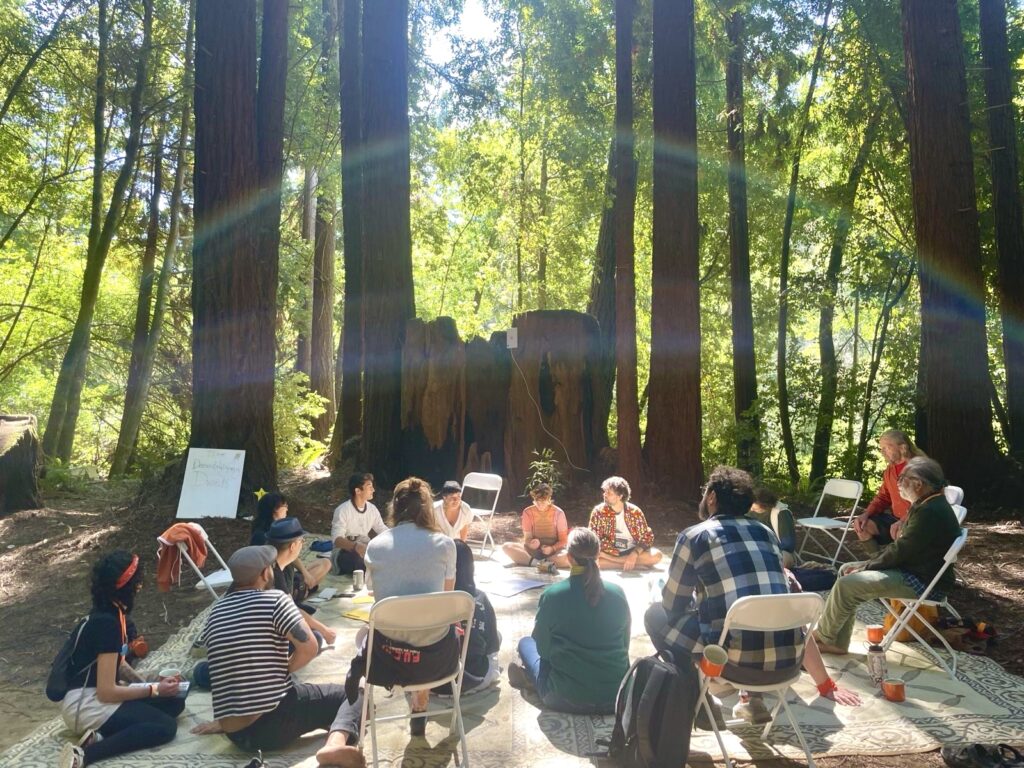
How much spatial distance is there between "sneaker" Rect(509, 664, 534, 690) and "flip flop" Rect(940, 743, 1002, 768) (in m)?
1.95

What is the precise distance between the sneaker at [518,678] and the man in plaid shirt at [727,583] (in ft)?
2.80

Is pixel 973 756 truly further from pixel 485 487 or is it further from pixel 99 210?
pixel 99 210

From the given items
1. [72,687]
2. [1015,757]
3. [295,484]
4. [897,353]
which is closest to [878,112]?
[897,353]

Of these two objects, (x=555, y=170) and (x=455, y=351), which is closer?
(x=455, y=351)

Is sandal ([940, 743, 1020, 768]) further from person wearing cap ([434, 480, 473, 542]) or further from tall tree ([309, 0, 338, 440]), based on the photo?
tall tree ([309, 0, 338, 440])

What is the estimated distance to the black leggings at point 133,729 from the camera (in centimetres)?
331

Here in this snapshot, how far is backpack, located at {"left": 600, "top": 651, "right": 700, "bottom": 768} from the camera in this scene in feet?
10.1

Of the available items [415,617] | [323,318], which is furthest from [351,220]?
[415,617]

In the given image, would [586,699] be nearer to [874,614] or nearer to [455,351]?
[874,614]

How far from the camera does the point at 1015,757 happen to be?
3127 mm

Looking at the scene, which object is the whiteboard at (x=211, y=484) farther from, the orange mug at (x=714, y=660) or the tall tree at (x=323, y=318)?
the tall tree at (x=323, y=318)

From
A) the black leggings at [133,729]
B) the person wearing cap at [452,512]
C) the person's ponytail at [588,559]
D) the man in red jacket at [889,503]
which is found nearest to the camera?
the black leggings at [133,729]

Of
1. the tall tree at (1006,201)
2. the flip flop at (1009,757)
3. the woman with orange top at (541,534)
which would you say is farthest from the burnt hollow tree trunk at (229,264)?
the tall tree at (1006,201)

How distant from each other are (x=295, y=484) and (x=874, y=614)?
7658 millimetres
